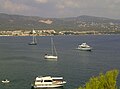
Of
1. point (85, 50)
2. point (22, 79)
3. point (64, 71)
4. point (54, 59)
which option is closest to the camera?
point (22, 79)

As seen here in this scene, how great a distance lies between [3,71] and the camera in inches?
2480

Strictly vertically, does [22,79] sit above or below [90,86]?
below

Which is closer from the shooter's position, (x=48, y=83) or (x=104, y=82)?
(x=104, y=82)

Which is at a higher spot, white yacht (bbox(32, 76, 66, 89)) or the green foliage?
the green foliage

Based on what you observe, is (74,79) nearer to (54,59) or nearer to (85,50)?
(54,59)

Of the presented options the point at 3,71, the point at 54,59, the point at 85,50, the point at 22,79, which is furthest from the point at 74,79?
the point at 85,50

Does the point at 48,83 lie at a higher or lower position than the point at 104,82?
lower

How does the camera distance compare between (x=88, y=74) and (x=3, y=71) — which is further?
(x=3, y=71)

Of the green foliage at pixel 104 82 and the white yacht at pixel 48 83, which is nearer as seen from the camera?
the green foliage at pixel 104 82

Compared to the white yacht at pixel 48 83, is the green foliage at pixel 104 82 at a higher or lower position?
higher

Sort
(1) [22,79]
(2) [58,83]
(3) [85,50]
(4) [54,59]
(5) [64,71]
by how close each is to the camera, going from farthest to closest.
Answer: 1. (3) [85,50]
2. (4) [54,59]
3. (5) [64,71]
4. (1) [22,79]
5. (2) [58,83]

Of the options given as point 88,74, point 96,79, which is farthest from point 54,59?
point 96,79

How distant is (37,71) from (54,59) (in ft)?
77.0

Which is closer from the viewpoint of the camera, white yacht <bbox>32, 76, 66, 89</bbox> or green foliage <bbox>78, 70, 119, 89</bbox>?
green foliage <bbox>78, 70, 119, 89</bbox>
